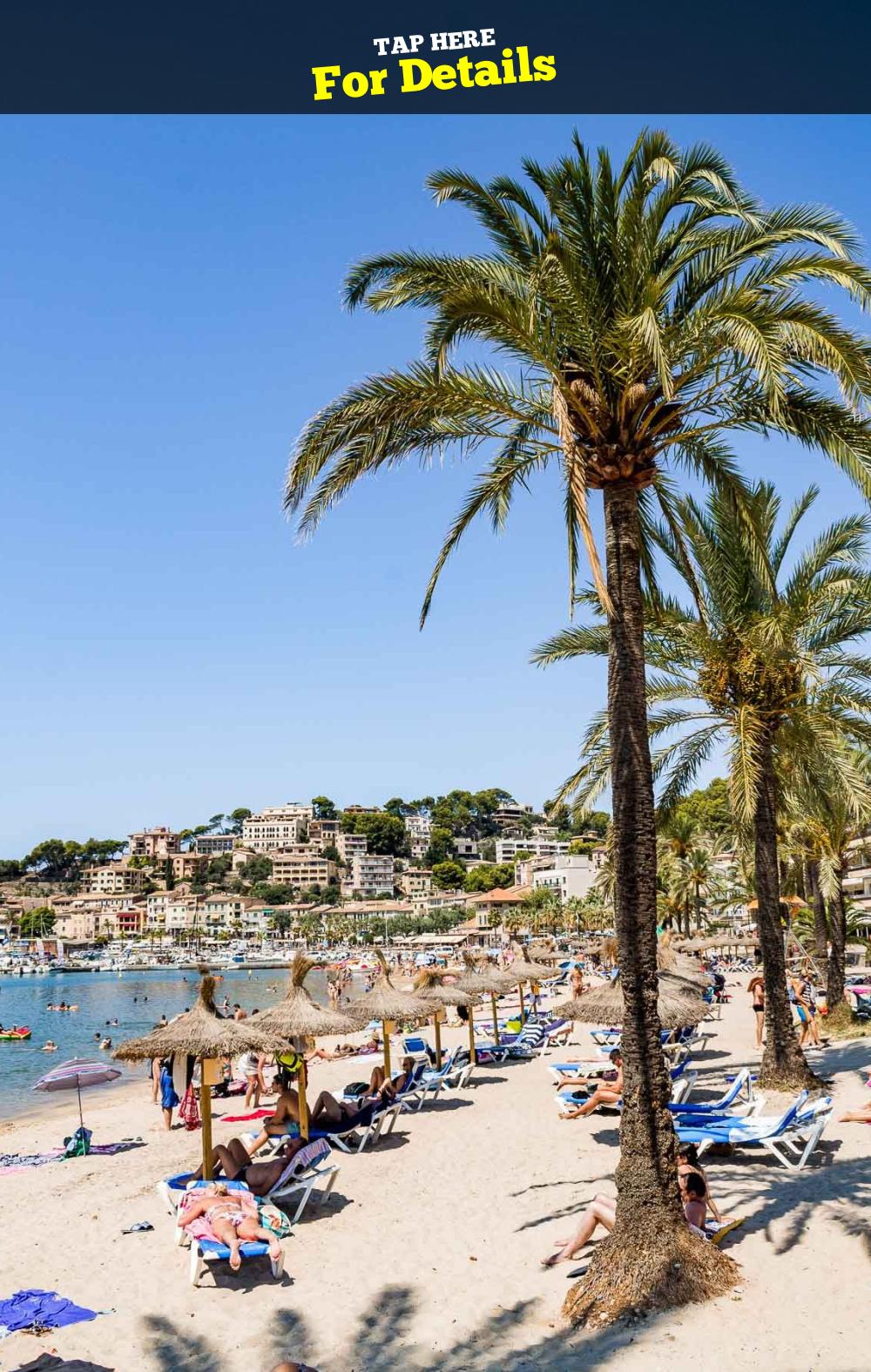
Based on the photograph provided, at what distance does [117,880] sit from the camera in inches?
7480

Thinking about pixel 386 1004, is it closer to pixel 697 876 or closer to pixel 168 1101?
pixel 168 1101

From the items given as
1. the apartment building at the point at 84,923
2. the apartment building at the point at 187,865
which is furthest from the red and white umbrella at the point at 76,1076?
the apartment building at the point at 187,865

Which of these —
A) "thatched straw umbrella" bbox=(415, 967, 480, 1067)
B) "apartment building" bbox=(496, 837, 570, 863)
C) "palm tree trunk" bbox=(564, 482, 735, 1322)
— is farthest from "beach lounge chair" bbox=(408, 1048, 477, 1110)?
"apartment building" bbox=(496, 837, 570, 863)

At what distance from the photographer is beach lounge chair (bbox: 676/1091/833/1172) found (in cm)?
1009

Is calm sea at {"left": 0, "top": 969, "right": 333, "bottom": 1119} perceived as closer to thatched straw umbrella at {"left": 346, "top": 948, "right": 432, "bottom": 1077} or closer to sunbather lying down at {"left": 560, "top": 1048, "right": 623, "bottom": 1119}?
thatched straw umbrella at {"left": 346, "top": 948, "right": 432, "bottom": 1077}

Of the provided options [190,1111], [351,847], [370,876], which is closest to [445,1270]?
[190,1111]

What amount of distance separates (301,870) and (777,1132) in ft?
594

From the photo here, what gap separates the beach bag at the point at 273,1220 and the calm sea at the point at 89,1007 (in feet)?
32.8

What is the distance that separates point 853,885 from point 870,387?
40665mm

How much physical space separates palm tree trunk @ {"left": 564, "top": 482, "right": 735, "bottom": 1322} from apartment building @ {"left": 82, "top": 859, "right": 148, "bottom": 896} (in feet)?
630

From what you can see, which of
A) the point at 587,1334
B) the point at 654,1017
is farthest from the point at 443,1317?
the point at 654,1017

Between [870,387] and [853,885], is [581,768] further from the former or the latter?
[853,885]

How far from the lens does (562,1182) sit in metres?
10.5

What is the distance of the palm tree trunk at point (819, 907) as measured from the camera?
23938 millimetres
